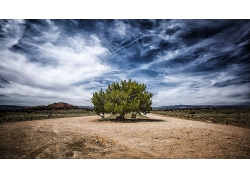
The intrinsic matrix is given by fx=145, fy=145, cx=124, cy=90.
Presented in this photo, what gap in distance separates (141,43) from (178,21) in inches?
90.5

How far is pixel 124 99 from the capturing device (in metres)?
13.6

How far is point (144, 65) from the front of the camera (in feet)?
32.5

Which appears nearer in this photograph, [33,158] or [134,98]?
[33,158]

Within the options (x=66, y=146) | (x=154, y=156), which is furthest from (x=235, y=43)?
(x=66, y=146)

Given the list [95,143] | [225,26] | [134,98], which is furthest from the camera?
[134,98]

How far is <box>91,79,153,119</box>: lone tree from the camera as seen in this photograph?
13125mm

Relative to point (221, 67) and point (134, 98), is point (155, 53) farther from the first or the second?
point (134, 98)

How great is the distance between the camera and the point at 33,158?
187 inches

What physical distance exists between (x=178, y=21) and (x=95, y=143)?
7269 millimetres

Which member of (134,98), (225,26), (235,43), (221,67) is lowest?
(134,98)

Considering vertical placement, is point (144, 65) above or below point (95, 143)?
above

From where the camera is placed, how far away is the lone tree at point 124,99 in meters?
13.1

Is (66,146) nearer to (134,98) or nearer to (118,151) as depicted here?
(118,151)

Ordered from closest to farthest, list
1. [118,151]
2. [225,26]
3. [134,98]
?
[118,151]
[225,26]
[134,98]
